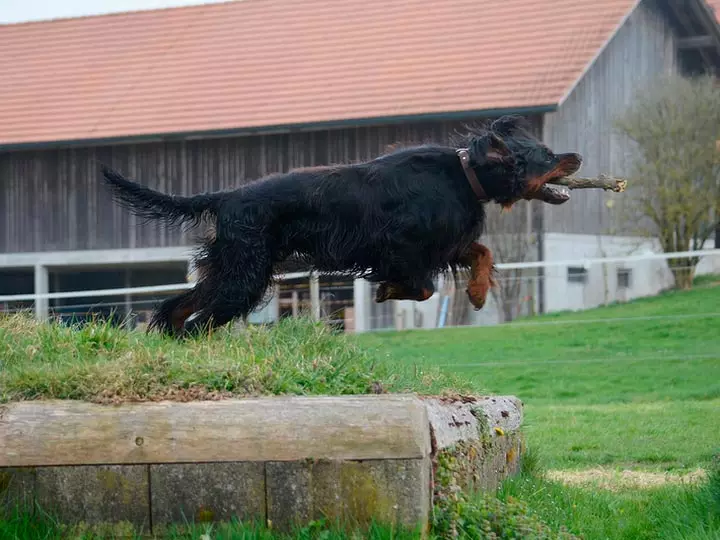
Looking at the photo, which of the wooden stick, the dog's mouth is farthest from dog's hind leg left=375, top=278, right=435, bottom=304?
the wooden stick

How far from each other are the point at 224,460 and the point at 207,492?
15 centimetres

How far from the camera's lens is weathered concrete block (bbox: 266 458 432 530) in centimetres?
461

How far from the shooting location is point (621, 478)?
25.3ft

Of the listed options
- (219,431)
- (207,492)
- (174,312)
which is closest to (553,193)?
(174,312)

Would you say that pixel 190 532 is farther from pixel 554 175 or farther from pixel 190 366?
pixel 554 175

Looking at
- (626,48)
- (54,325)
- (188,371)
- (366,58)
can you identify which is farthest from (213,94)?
(188,371)

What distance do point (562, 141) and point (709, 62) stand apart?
Result: 800 cm

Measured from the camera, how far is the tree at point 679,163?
22.2 meters

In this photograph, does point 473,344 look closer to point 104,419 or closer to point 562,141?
point 562,141

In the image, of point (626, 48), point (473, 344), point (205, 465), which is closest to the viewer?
point (205, 465)

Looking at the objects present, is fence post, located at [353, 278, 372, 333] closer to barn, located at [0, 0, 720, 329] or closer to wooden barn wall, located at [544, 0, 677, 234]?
barn, located at [0, 0, 720, 329]

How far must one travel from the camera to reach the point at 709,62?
2848cm

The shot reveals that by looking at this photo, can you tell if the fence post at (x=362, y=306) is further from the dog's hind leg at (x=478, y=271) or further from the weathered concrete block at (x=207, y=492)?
the weathered concrete block at (x=207, y=492)

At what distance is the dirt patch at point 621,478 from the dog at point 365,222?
60.8 inches
